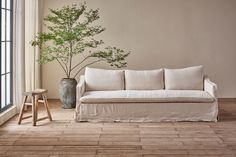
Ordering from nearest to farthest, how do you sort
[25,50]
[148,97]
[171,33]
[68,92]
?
[148,97]
[68,92]
[25,50]
[171,33]

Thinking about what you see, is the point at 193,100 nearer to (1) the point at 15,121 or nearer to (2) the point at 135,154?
(2) the point at 135,154

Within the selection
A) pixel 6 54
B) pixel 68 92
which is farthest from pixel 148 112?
pixel 6 54

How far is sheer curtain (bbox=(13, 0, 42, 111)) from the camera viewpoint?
6426 millimetres

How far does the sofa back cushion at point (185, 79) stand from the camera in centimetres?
649

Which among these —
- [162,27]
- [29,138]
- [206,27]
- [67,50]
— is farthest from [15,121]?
[206,27]

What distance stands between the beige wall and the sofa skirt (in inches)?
84.4

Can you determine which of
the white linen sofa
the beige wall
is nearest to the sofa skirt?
the white linen sofa

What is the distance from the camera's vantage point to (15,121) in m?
5.95

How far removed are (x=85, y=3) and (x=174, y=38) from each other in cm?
188

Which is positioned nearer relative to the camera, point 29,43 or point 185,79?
point 185,79

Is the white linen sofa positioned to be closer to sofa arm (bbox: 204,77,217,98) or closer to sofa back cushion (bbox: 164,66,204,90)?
sofa arm (bbox: 204,77,217,98)

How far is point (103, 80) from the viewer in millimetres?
6539

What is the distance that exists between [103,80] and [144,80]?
2.21 feet

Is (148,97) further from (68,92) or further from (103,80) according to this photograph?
(68,92)
